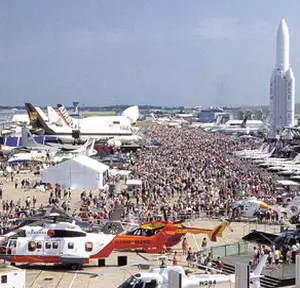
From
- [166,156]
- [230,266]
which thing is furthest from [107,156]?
[230,266]

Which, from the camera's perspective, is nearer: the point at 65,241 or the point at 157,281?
the point at 157,281

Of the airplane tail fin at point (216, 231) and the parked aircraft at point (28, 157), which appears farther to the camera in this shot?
the parked aircraft at point (28, 157)

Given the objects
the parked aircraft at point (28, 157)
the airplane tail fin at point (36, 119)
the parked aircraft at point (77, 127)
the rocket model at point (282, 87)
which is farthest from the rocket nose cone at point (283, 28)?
the parked aircraft at point (28, 157)

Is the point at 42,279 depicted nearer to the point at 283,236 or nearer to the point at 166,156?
the point at 283,236

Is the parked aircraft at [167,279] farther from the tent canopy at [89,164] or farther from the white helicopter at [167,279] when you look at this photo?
the tent canopy at [89,164]

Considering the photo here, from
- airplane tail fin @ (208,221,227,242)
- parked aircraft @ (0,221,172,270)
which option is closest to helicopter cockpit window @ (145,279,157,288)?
parked aircraft @ (0,221,172,270)

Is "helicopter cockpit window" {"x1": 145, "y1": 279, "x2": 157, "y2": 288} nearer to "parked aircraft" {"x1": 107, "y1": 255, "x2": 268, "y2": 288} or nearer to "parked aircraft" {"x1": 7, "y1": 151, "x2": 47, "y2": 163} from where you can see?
"parked aircraft" {"x1": 107, "y1": 255, "x2": 268, "y2": 288}
